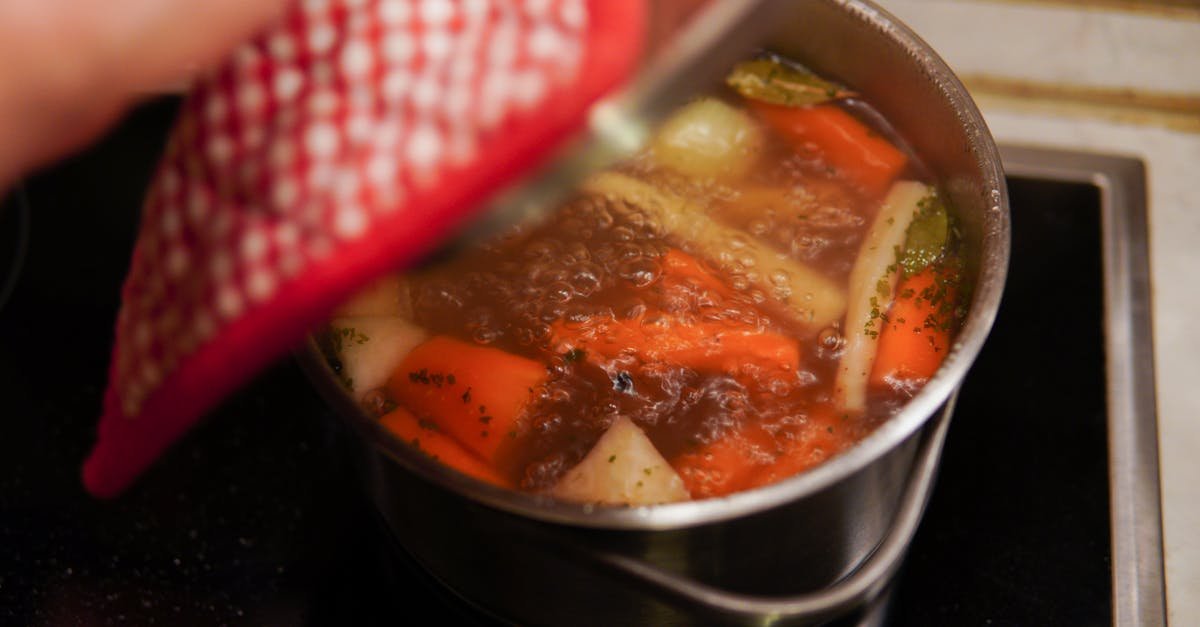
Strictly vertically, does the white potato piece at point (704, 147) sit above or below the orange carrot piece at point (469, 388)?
above

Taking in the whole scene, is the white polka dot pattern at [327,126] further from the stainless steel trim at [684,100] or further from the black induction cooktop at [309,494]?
the black induction cooktop at [309,494]

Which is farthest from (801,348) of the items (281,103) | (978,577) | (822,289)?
(281,103)

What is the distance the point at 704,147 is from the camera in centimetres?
94

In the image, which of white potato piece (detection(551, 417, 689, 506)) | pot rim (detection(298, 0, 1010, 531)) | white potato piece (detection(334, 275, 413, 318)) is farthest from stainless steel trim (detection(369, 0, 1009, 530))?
white potato piece (detection(334, 275, 413, 318))

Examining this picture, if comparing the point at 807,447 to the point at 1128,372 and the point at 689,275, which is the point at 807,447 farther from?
the point at 1128,372

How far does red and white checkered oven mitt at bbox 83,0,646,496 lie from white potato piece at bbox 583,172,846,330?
16.6 inches

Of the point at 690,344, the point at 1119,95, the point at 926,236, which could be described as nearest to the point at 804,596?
the point at 690,344

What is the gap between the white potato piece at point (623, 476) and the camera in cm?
71

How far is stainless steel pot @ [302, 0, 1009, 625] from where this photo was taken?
0.61 metres

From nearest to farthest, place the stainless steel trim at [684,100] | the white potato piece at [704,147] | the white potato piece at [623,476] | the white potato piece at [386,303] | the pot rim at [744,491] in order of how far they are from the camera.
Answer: the stainless steel trim at [684,100]
the pot rim at [744,491]
the white potato piece at [623,476]
the white potato piece at [386,303]
the white potato piece at [704,147]

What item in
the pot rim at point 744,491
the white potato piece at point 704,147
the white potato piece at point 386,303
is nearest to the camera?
the pot rim at point 744,491

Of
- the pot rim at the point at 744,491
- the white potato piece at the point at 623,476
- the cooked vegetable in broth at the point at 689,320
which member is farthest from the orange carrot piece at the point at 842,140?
the white potato piece at the point at 623,476

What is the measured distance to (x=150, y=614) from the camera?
83 centimetres

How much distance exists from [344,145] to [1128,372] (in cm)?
75
